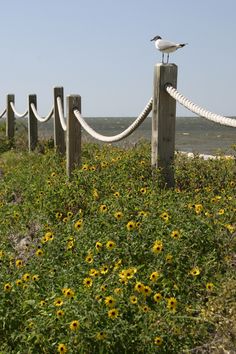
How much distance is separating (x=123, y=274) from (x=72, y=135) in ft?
15.7

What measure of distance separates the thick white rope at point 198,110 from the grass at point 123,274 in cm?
65

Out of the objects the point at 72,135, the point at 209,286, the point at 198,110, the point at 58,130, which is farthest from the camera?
the point at 58,130

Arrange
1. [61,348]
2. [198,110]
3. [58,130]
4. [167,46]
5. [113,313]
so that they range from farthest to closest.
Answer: [58,130]
[167,46]
[198,110]
[113,313]
[61,348]

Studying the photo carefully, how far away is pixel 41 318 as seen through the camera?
3.21m

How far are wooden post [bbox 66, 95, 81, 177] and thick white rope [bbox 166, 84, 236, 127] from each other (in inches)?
91.0

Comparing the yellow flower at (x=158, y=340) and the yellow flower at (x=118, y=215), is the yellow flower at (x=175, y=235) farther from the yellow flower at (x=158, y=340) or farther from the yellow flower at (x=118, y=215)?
the yellow flower at (x=158, y=340)

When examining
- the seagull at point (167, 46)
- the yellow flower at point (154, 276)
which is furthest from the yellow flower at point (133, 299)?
the seagull at point (167, 46)

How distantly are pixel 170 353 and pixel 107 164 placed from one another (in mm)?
4128

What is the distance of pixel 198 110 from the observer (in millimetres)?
5293

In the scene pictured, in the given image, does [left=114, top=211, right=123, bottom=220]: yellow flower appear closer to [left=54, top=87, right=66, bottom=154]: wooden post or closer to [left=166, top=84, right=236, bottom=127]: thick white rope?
[left=166, top=84, right=236, bottom=127]: thick white rope

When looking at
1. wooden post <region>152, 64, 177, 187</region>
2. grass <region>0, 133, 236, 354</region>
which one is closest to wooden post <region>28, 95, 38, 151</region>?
grass <region>0, 133, 236, 354</region>

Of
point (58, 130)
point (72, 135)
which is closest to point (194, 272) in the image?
point (72, 135)

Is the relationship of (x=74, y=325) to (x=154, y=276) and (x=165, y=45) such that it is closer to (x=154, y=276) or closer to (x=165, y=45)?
(x=154, y=276)

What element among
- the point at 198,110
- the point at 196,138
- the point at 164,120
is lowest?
the point at 196,138
